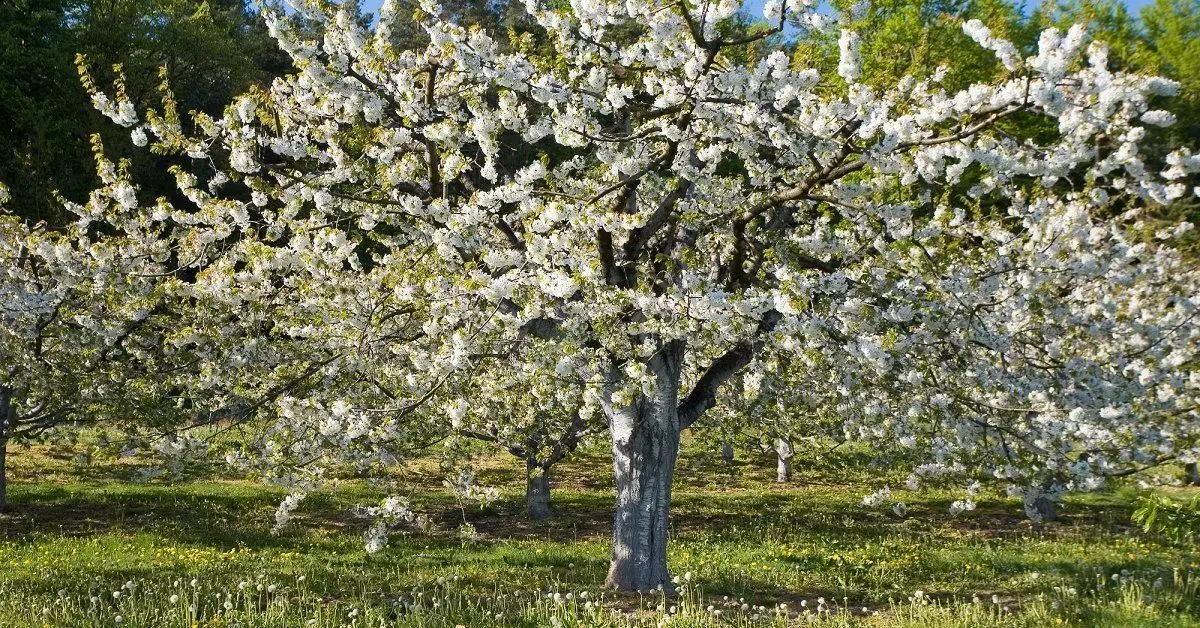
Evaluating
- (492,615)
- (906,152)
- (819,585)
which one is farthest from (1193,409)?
(492,615)

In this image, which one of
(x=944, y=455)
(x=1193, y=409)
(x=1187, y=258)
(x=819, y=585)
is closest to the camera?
(x=944, y=455)

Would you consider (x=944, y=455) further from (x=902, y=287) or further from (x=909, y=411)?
(x=902, y=287)

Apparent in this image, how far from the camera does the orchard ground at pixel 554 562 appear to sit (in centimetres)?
806

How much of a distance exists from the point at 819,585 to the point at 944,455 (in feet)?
A: 9.70

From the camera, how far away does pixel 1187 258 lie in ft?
63.2

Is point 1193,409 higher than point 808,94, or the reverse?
point 808,94

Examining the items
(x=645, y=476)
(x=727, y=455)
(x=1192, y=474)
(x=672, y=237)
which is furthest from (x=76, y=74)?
(x=1192, y=474)

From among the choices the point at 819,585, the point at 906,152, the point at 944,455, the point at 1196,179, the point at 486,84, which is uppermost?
the point at 1196,179

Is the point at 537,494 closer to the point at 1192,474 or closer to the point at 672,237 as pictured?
the point at 672,237

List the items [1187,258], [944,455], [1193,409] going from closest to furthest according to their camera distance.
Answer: [944,455] < [1193,409] < [1187,258]

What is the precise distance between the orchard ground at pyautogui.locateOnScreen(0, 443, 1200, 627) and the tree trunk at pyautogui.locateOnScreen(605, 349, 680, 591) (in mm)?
345

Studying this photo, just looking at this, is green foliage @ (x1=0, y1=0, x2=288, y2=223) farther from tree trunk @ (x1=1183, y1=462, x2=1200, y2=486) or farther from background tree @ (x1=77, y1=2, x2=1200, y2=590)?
tree trunk @ (x1=1183, y1=462, x2=1200, y2=486)

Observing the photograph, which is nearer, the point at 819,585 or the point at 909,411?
the point at 909,411

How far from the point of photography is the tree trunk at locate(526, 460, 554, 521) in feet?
57.4
